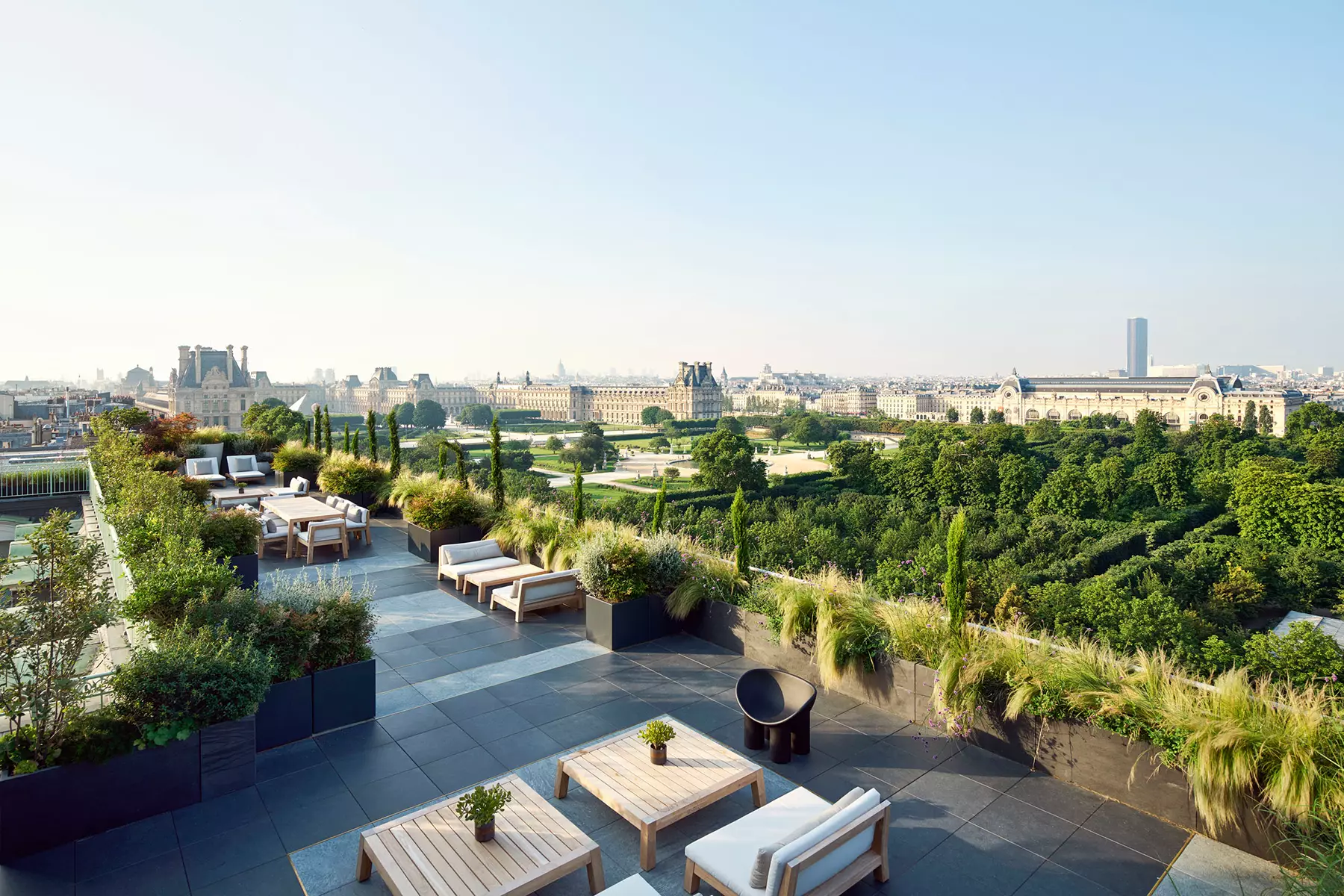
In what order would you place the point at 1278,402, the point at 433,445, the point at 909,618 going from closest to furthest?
the point at 909,618
the point at 433,445
the point at 1278,402

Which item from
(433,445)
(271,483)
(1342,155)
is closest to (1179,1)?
(271,483)

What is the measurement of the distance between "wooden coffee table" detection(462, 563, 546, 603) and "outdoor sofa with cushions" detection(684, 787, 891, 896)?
450 centimetres

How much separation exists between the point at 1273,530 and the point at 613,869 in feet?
116

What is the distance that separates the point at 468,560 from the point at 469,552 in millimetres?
95

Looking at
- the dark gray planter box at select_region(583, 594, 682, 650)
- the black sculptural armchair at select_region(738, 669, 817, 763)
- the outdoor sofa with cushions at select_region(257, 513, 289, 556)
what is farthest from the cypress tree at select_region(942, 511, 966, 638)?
the outdoor sofa with cushions at select_region(257, 513, 289, 556)

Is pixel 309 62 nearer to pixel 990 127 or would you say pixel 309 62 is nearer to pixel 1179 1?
pixel 1179 1

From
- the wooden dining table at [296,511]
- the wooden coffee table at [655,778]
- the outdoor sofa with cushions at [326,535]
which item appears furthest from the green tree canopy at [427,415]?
the wooden coffee table at [655,778]

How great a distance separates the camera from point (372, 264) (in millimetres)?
27469

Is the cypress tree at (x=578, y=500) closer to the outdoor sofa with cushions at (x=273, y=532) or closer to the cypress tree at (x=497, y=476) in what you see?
the cypress tree at (x=497, y=476)

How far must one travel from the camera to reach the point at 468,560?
8.15 m

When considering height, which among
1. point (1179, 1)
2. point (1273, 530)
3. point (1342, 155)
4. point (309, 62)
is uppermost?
point (1342, 155)

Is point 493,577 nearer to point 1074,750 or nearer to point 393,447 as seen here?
point 1074,750

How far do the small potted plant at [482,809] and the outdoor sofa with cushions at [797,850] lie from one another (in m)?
0.83

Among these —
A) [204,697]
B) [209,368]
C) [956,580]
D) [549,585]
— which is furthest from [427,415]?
[956,580]
